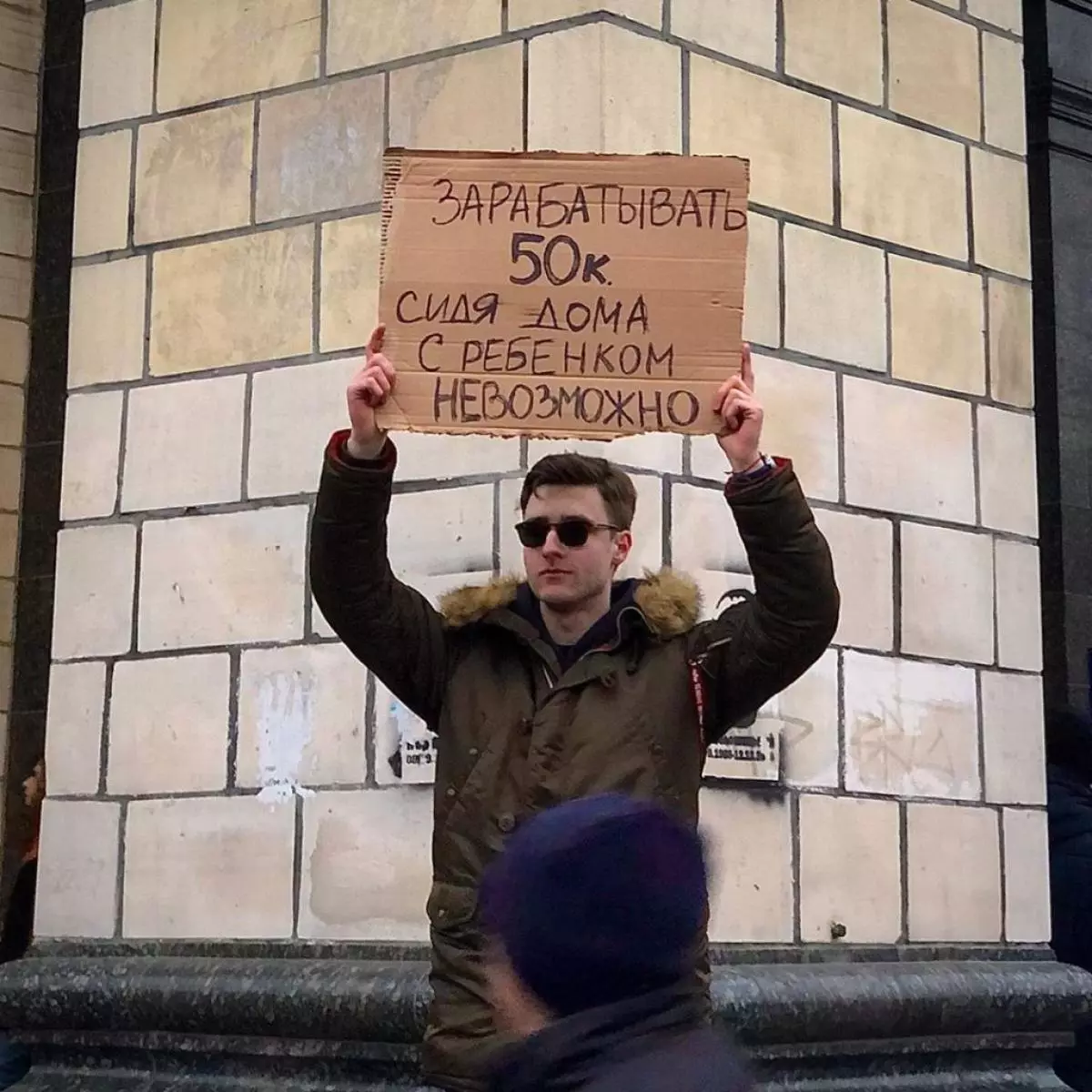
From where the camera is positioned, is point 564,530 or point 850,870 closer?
point 564,530

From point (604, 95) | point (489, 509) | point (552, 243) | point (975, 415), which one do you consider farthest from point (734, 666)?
point (975, 415)

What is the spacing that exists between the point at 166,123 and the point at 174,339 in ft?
2.07

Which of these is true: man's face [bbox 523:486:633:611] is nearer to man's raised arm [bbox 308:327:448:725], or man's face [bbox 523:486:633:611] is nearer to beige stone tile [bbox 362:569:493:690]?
man's raised arm [bbox 308:327:448:725]

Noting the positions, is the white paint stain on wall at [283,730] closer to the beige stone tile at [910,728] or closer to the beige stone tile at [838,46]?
the beige stone tile at [910,728]

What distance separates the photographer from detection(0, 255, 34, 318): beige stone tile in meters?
7.64

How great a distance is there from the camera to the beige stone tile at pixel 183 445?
5832 millimetres

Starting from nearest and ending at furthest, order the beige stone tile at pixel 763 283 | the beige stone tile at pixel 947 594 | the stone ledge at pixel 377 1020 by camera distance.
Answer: the stone ledge at pixel 377 1020 → the beige stone tile at pixel 763 283 → the beige stone tile at pixel 947 594

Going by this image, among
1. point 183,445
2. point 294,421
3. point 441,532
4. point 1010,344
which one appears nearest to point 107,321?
point 183,445

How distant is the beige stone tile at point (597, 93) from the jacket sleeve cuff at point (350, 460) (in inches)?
62.1

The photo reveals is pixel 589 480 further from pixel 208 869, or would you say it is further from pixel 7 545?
pixel 7 545

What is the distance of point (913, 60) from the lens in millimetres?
6211

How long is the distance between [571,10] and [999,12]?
1.61 m

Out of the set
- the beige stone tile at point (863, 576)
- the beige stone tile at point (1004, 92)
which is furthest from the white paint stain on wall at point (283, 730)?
the beige stone tile at point (1004, 92)

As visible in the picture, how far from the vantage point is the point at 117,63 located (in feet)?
20.6
